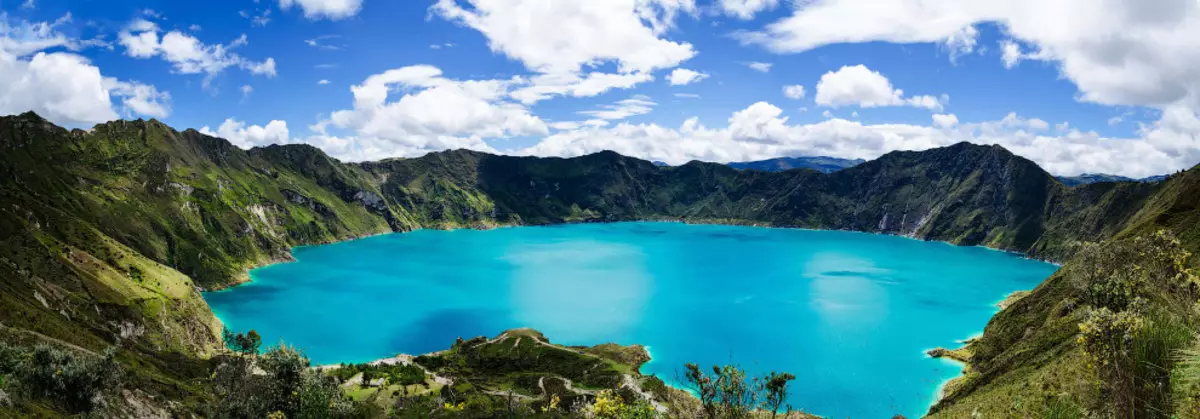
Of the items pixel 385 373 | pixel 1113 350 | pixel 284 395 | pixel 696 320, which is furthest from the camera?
pixel 696 320

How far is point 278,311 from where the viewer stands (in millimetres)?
153500

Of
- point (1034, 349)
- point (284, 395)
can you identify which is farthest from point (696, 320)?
point (284, 395)

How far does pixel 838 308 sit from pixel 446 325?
106 metres

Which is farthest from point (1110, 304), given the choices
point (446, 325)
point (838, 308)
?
point (446, 325)

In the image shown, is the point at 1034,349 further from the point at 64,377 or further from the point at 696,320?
the point at 64,377

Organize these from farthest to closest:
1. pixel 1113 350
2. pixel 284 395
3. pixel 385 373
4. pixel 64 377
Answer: pixel 385 373, pixel 284 395, pixel 64 377, pixel 1113 350

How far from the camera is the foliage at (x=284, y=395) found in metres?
49.3

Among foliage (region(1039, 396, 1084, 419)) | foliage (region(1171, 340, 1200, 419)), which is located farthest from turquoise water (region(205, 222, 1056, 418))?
foliage (region(1171, 340, 1200, 419))

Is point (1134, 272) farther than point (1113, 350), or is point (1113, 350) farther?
point (1134, 272)

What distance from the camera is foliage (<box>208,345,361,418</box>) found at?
162 ft

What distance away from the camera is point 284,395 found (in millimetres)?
52750

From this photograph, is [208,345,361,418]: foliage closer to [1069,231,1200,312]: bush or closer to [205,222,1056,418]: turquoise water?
[205,222,1056,418]: turquoise water

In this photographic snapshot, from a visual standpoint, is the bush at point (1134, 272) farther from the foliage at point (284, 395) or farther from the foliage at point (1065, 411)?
the foliage at point (284, 395)

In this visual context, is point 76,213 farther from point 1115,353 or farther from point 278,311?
point 1115,353
